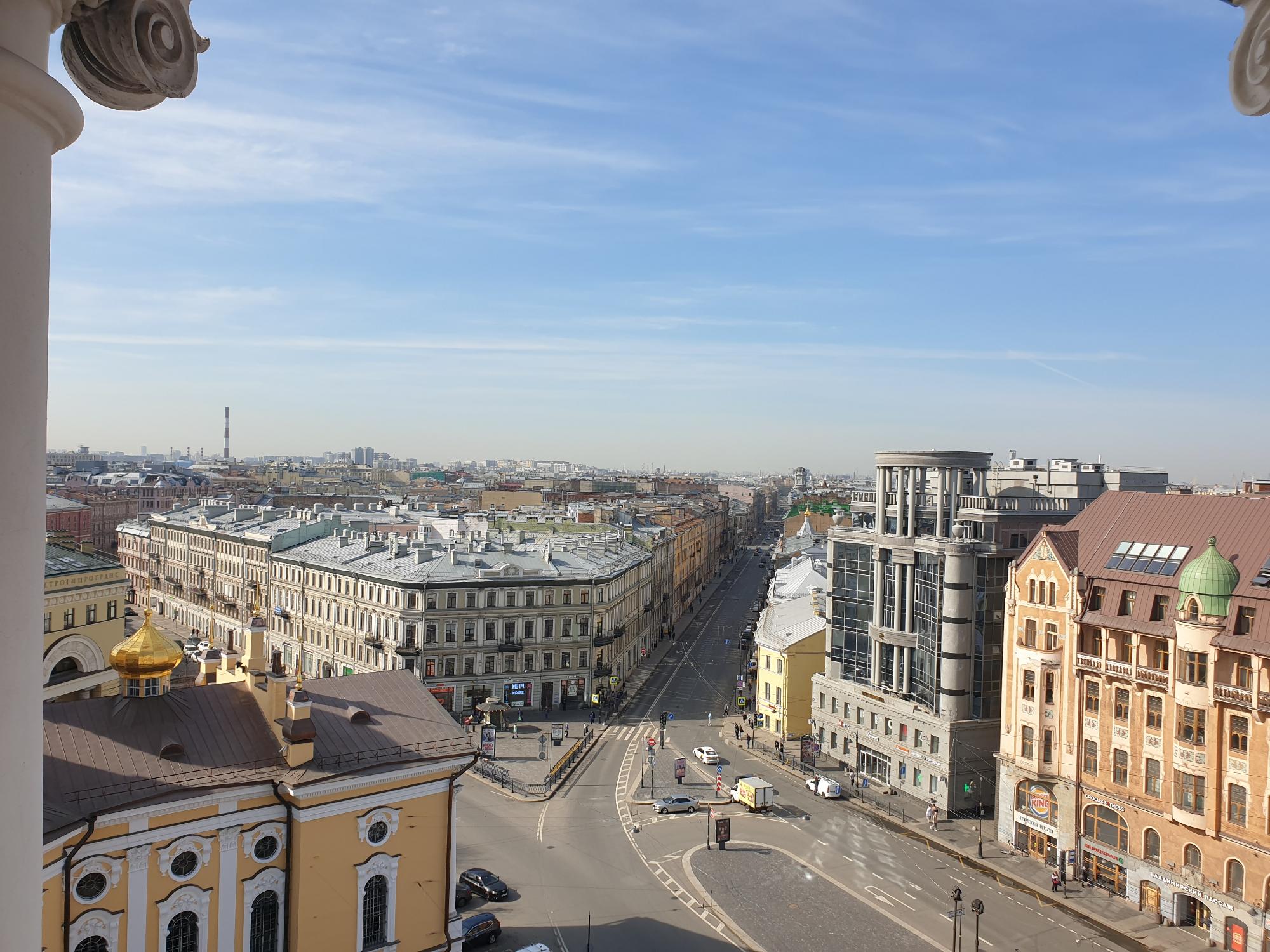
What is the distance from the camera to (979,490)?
199 ft

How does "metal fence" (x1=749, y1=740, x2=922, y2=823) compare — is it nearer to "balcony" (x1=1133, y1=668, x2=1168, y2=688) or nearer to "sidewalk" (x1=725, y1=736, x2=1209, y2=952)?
"sidewalk" (x1=725, y1=736, x2=1209, y2=952)

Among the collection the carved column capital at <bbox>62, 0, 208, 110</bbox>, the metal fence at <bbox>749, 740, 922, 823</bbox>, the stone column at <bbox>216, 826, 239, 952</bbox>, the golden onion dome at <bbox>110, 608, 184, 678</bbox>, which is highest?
the carved column capital at <bbox>62, 0, 208, 110</bbox>

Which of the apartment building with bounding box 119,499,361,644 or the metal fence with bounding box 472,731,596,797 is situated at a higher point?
the apartment building with bounding box 119,499,361,644

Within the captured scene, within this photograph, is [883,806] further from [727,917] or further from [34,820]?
[34,820]

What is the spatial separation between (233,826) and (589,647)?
5353 centimetres

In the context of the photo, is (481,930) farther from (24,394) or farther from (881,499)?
(24,394)

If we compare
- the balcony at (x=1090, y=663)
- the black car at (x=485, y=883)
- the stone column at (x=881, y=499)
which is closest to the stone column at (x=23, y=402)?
the black car at (x=485, y=883)

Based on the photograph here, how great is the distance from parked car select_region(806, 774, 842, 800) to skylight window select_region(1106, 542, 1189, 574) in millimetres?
21566

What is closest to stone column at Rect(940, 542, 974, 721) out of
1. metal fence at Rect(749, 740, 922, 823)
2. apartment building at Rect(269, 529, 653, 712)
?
metal fence at Rect(749, 740, 922, 823)

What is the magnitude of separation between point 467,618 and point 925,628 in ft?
119

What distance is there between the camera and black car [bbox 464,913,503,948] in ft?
121

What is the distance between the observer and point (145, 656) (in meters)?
28.1

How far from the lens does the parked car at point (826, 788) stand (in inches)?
2251

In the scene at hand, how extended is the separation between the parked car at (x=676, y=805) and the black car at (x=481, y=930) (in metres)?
17.0
